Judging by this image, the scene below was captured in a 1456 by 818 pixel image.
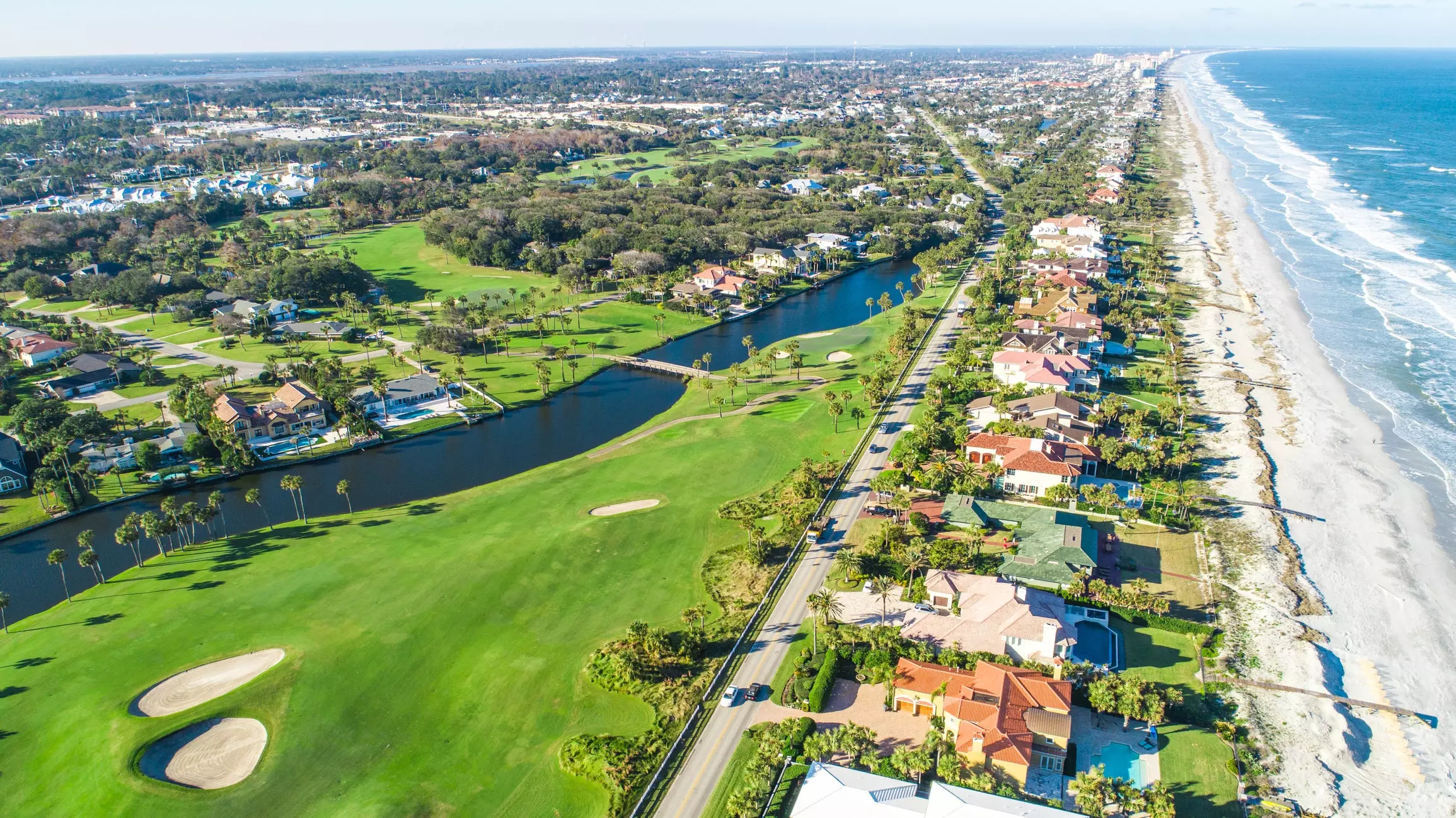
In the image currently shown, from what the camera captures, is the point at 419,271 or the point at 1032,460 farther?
the point at 419,271

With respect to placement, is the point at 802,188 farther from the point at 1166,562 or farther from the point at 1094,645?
the point at 1094,645

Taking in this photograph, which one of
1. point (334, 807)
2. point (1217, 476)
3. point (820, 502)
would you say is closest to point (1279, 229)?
point (1217, 476)

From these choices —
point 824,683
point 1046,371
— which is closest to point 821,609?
point 824,683

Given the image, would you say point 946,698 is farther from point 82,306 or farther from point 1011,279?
point 82,306

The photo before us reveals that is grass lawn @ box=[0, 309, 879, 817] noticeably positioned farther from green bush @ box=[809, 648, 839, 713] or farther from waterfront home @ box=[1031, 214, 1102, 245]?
waterfront home @ box=[1031, 214, 1102, 245]

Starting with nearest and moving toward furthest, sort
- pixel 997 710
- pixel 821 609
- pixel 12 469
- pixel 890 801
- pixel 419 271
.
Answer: pixel 890 801
pixel 997 710
pixel 821 609
pixel 12 469
pixel 419 271

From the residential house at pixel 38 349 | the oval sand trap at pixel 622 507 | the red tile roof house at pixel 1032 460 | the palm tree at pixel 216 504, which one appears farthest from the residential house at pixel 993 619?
the residential house at pixel 38 349

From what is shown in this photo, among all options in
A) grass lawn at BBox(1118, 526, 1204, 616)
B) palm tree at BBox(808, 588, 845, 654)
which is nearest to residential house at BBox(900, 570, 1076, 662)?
palm tree at BBox(808, 588, 845, 654)
